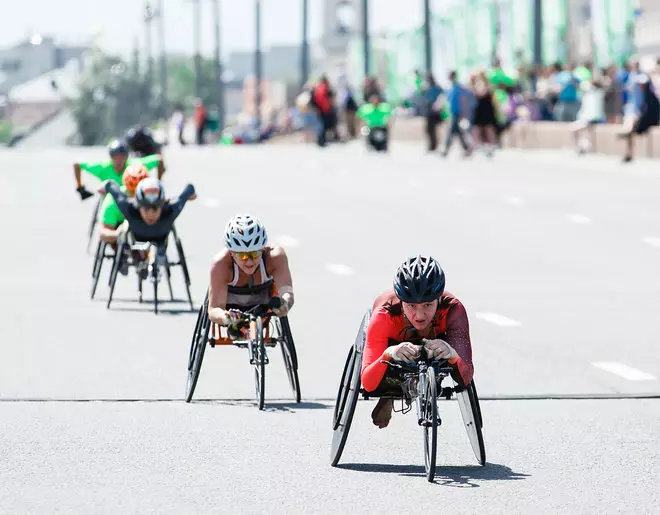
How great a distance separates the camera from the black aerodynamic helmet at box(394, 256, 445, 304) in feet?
30.8

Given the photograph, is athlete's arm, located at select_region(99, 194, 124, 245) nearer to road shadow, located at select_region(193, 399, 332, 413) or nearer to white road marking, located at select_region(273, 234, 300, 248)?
road shadow, located at select_region(193, 399, 332, 413)

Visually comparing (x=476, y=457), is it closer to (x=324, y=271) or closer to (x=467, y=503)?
(x=467, y=503)

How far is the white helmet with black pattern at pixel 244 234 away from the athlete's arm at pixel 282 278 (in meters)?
0.21

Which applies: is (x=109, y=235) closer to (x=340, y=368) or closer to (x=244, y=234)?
(x=340, y=368)

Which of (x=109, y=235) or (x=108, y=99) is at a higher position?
(x=109, y=235)

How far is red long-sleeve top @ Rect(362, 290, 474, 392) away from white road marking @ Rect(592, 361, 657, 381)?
4988 millimetres

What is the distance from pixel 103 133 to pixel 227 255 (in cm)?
15253

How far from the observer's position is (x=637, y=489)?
9.70 m

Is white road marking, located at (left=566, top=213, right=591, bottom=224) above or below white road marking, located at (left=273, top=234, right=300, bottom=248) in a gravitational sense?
above

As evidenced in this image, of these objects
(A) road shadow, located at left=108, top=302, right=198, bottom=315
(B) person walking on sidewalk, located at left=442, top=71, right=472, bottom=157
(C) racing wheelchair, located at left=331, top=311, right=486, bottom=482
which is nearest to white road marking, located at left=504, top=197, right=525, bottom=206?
(B) person walking on sidewalk, located at left=442, top=71, right=472, bottom=157

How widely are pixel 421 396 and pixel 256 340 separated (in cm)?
284

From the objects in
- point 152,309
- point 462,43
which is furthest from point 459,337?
point 462,43

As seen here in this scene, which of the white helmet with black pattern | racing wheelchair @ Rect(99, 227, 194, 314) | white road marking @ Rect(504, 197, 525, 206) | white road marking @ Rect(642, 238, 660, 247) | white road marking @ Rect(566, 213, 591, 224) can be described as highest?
the white helmet with black pattern

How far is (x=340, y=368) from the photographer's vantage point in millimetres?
15109
